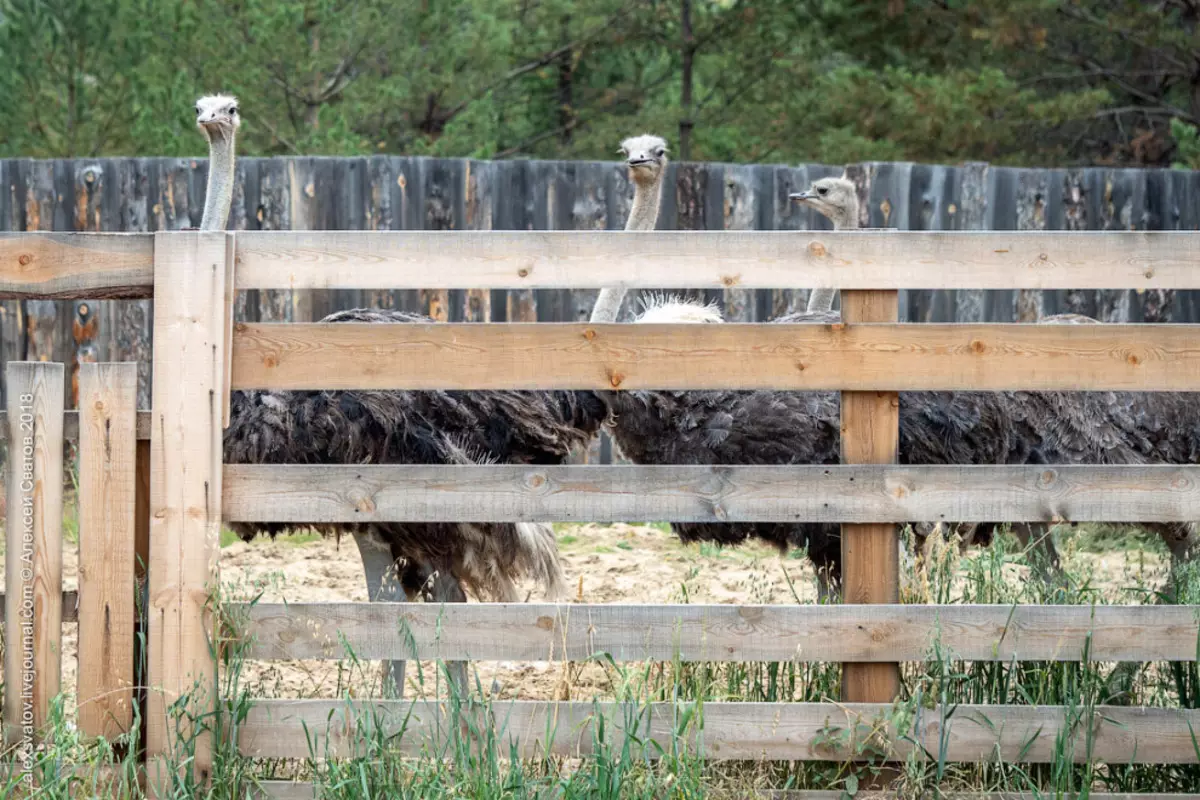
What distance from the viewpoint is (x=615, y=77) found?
1708 cm

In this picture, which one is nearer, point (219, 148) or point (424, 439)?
point (424, 439)

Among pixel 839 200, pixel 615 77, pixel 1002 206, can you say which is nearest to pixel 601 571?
pixel 839 200

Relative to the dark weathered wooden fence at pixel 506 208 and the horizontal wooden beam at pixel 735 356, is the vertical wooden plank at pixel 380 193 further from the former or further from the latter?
the horizontal wooden beam at pixel 735 356

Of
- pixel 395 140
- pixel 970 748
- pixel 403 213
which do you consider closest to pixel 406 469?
pixel 970 748

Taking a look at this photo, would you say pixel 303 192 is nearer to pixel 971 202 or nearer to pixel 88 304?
pixel 88 304

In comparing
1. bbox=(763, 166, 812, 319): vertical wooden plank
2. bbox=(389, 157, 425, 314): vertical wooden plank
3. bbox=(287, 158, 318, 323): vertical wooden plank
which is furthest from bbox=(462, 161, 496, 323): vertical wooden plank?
bbox=(763, 166, 812, 319): vertical wooden plank

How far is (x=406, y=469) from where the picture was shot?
3557 millimetres

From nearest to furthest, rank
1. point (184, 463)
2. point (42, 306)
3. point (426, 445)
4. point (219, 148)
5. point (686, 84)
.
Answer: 1. point (184, 463)
2. point (426, 445)
3. point (219, 148)
4. point (42, 306)
5. point (686, 84)

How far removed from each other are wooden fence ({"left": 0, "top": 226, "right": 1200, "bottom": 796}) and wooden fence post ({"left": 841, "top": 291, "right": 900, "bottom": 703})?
46 mm

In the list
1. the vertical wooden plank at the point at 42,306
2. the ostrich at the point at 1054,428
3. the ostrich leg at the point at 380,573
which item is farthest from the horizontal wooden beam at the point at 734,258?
the vertical wooden plank at the point at 42,306

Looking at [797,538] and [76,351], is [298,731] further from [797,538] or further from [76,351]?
[76,351]

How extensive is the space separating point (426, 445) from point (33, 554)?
130cm

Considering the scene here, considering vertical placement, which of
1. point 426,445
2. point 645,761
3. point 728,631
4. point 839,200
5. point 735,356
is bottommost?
point 645,761

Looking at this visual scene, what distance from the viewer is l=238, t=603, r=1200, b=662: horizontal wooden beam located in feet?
11.6
